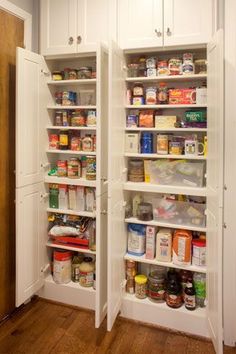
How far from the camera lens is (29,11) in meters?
2.25

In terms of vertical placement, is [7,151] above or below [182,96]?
below

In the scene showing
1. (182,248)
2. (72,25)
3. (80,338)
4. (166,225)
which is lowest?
(80,338)

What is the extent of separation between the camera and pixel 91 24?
2.12 meters

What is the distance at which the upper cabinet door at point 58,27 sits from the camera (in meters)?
2.16

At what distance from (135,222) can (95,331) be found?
0.83 meters

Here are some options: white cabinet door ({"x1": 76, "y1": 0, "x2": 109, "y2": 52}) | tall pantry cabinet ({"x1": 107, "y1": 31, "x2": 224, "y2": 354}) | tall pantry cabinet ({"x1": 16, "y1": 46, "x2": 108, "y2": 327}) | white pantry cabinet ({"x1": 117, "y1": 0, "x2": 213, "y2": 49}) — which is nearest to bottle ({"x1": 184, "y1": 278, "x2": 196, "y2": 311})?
tall pantry cabinet ({"x1": 107, "y1": 31, "x2": 224, "y2": 354})

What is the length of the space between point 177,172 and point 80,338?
1350mm

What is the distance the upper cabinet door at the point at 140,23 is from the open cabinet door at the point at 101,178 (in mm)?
244

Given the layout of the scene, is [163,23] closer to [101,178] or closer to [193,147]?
[193,147]

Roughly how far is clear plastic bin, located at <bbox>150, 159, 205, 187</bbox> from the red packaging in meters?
0.43

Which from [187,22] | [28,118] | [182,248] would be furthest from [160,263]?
[187,22]

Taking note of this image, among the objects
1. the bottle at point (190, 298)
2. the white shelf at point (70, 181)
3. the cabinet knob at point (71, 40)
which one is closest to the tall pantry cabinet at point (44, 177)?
the white shelf at point (70, 181)

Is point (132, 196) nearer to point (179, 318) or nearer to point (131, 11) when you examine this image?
point (179, 318)

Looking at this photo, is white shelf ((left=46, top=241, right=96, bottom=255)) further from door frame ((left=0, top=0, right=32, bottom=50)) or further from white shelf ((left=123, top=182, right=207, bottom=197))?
door frame ((left=0, top=0, right=32, bottom=50))
